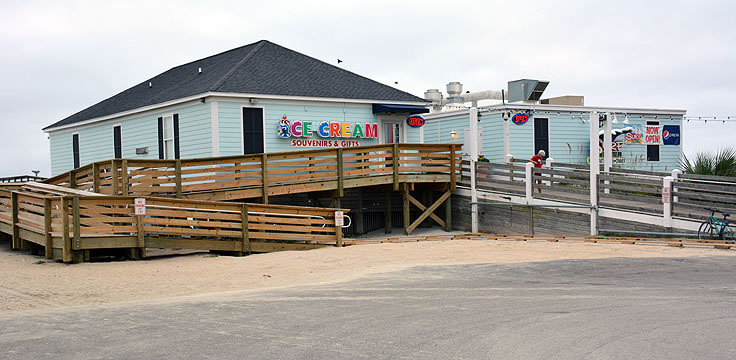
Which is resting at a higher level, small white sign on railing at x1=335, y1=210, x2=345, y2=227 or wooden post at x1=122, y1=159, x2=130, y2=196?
wooden post at x1=122, y1=159, x2=130, y2=196

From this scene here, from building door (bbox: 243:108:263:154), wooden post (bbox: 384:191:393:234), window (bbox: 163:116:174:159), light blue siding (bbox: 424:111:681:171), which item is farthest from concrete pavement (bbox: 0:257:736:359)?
light blue siding (bbox: 424:111:681:171)

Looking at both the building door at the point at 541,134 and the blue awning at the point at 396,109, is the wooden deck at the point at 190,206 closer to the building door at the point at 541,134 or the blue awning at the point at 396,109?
the blue awning at the point at 396,109

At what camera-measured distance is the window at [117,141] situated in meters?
28.8

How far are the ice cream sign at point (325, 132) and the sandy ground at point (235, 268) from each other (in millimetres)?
7775

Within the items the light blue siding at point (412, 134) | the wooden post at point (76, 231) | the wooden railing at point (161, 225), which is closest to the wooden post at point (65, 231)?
the wooden railing at point (161, 225)

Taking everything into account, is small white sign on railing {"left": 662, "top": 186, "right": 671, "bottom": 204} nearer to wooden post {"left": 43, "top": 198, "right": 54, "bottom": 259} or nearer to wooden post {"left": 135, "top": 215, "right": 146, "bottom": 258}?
wooden post {"left": 135, "top": 215, "right": 146, "bottom": 258}

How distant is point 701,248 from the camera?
15.4 meters

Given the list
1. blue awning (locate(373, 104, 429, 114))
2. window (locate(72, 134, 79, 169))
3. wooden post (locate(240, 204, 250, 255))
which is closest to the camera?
wooden post (locate(240, 204, 250, 255))

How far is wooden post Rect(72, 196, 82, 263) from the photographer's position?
579 inches

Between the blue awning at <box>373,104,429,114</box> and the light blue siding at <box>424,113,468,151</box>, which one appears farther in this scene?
the light blue siding at <box>424,113,468,151</box>

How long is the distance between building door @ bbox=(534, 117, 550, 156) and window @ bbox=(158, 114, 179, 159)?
14353 mm

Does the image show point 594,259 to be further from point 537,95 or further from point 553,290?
point 537,95

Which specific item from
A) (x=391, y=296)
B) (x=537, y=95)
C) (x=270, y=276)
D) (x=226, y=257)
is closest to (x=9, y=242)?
(x=226, y=257)

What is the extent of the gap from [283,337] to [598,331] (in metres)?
3.22
